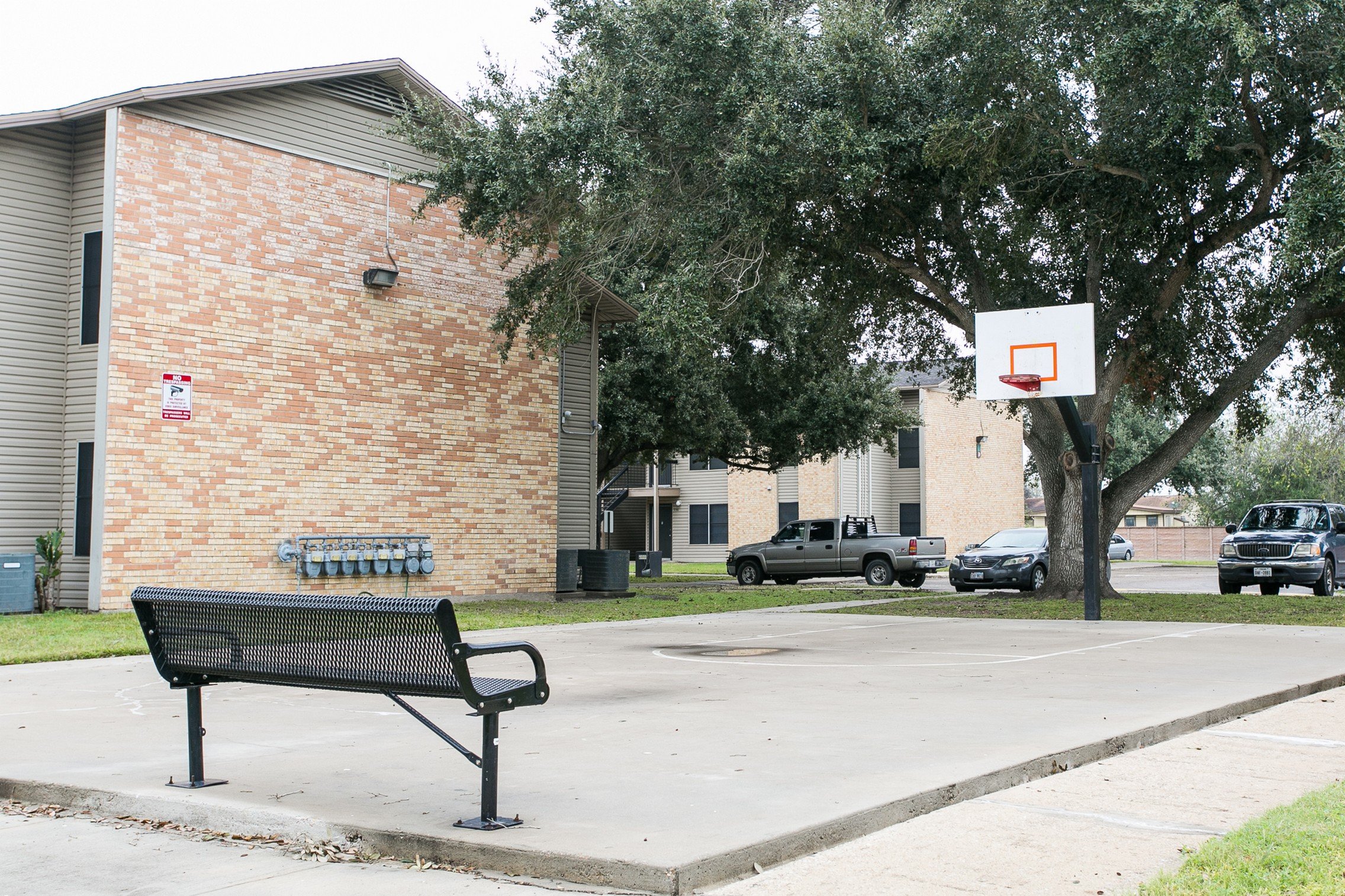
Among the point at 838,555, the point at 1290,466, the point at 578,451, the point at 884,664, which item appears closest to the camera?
the point at 884,664

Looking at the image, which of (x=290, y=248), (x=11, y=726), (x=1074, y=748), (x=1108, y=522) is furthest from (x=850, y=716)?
(x=1108, y=522)

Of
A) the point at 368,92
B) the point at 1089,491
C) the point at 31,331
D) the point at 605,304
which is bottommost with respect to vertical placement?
the point at 1089,491

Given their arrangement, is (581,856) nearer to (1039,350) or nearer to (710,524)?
(1039,350)

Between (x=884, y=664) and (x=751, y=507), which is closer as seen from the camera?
(x=884, y=664)

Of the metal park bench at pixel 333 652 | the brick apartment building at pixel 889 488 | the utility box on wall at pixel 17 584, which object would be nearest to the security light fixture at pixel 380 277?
the utility box on wall at pixel 17 584

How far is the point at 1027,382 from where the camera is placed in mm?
18406

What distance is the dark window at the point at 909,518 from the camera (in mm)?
48406

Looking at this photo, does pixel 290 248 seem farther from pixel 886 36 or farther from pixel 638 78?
pixel 886 36

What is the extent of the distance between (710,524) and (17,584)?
3531cm

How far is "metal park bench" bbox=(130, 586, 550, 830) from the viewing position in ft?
17.7

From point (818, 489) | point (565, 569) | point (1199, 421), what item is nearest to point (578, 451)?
point (565, 569)

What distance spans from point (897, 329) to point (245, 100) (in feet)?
47.1

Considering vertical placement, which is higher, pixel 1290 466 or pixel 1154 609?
pixel 1290 466

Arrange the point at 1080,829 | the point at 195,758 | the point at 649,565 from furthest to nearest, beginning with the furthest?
the point at 649,565
the point at 195,758
the point at 1080,829
